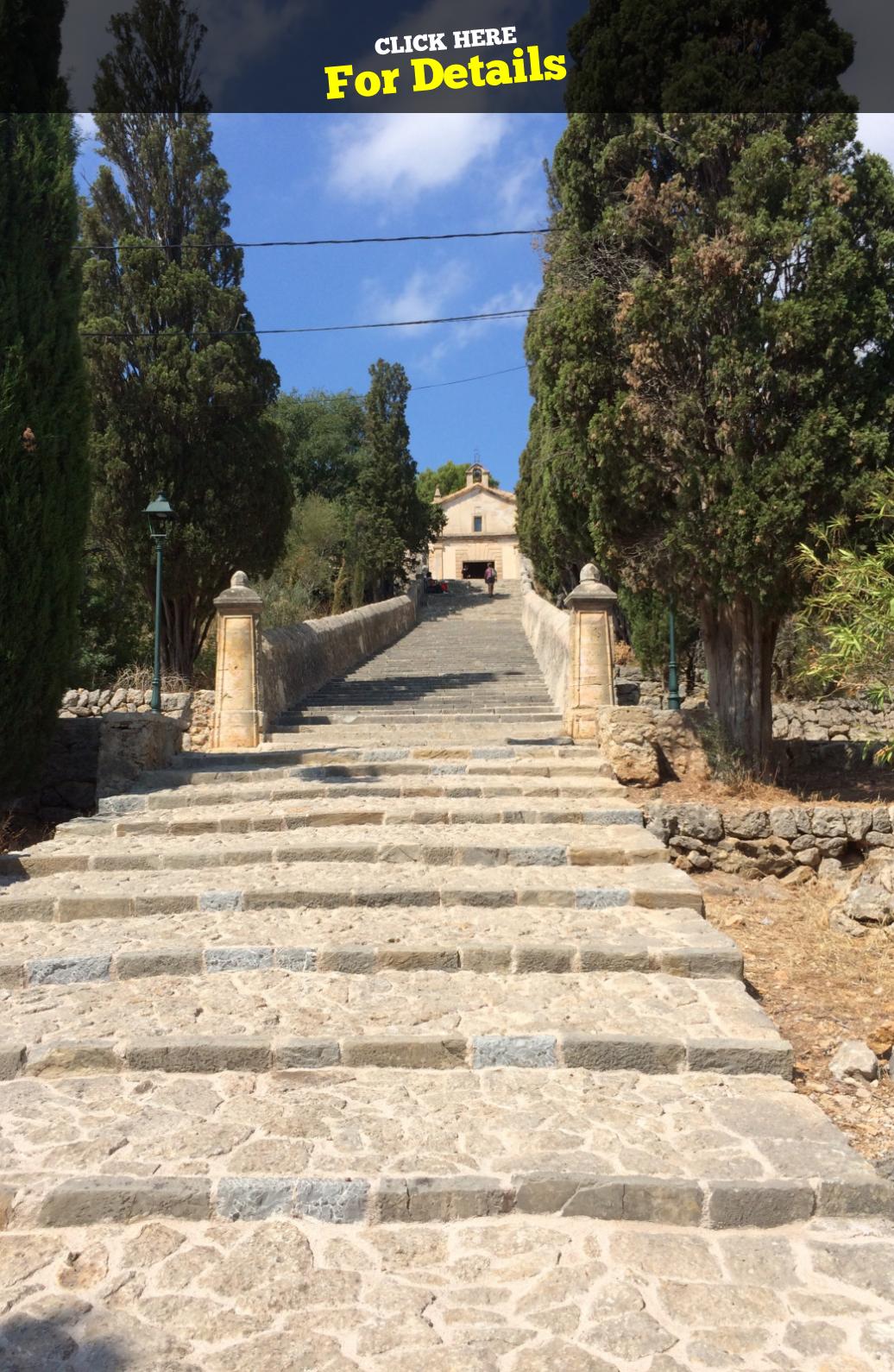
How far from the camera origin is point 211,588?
49.5 ft

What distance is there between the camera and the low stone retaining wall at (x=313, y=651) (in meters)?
11.9

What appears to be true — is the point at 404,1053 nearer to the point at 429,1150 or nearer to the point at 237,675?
the point at 429,1150

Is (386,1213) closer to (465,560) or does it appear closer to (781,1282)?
(781,1282)

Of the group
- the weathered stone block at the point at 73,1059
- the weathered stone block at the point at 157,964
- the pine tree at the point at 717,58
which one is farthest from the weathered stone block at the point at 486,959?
the pine tree at the point at 717,58

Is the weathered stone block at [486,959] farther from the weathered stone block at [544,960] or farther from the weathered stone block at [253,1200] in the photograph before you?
the weathered stone block at [253,1200]

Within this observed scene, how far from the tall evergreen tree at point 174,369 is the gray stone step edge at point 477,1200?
1218 cm

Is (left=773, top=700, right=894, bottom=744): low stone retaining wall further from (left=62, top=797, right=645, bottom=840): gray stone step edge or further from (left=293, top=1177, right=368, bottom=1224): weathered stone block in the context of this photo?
(left=293, top=1177, right=368, bottom=1224): weathered stone block

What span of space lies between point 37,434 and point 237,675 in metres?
3.46

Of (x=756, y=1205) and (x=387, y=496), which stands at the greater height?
(x=387, y=496)

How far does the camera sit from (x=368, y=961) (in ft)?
16.1

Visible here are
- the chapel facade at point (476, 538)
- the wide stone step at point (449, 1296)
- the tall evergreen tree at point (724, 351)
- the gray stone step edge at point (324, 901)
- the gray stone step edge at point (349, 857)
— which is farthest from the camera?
the chapel facade at point (476, 538)

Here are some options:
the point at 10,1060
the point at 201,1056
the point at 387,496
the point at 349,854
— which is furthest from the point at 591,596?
the point at 387,496

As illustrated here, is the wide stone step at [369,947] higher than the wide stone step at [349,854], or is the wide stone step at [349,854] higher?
the wide stone step at [349,854]

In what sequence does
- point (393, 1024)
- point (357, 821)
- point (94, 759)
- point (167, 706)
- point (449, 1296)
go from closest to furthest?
point (449, 1296) → point (393, 1024) → point (357, 821) → point (94, 759) → point (167, 706)
